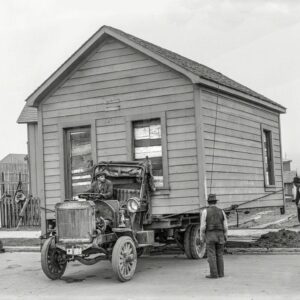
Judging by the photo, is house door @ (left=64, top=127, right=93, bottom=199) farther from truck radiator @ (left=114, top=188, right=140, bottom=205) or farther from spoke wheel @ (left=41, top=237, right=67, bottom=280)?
spoke wheel @ (left=41, top=237, right=67, bottom=280)

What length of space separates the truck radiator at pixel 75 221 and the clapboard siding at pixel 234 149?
350cm

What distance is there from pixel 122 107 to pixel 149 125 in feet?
2.89

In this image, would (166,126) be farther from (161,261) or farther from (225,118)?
(161,261)

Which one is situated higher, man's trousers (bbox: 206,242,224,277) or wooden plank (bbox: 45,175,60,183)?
wooden plank (bbox: 45,175,60,183)

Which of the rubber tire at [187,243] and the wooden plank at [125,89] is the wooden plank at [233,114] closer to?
the wooden plank at [125,89]

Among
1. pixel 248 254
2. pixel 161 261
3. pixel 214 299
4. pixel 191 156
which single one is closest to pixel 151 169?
pixel 191 156

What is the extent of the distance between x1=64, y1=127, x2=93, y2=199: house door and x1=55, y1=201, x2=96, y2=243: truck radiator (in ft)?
12.1

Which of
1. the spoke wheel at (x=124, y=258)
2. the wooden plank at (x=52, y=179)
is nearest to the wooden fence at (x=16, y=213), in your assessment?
the wooden plank at (x=52, y=179)

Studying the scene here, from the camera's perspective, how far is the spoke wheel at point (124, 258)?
10.2 meters

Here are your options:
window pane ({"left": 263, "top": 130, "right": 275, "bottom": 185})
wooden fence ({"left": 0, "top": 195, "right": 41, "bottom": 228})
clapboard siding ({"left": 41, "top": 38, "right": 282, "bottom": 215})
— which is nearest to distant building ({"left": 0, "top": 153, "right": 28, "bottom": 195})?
wooden fence ({"left": 0, "top": 195, "right": 41, "bottom": 228})

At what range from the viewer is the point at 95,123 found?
47.9ft

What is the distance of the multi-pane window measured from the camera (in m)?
13.7

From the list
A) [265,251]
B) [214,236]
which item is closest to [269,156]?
[265,251]

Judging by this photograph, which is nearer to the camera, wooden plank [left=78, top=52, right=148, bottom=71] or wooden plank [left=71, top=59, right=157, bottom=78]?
wooden plank [left=71, top=59, right=157, bottom=78]
